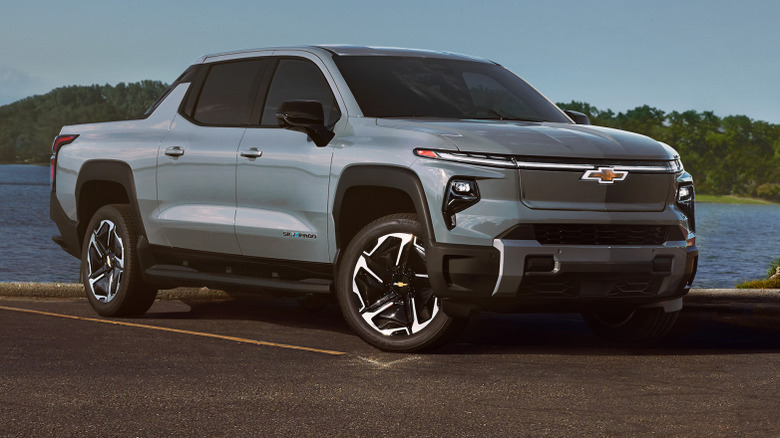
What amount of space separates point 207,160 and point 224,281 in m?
0.87

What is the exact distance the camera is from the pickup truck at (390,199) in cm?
646

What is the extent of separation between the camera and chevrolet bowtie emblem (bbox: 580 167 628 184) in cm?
652

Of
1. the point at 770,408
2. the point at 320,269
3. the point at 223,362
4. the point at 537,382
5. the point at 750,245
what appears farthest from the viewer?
the point at 750,245

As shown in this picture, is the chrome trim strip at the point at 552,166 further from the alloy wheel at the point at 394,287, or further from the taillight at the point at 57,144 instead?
the taillight at the point at 57,144

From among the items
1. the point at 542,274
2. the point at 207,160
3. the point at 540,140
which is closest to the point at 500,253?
the point at 542,274

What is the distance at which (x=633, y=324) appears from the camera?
779 centimetres

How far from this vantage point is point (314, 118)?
7.10 m

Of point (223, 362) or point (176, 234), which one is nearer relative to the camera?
point (223, 362)

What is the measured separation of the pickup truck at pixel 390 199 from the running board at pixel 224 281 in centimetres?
2

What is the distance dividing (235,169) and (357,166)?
116 cm

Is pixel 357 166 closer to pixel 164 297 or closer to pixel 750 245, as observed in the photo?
pixel 164 297

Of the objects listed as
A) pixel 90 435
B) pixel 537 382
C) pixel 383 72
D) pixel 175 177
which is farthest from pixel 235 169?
pixel 90 435

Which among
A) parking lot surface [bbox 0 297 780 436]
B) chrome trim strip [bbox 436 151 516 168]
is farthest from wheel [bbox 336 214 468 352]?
chrome trim strip [bbox 436 151 516 168]

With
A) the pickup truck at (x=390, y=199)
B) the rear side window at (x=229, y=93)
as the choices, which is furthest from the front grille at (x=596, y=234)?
the rear side window at (x=229, y=93)
